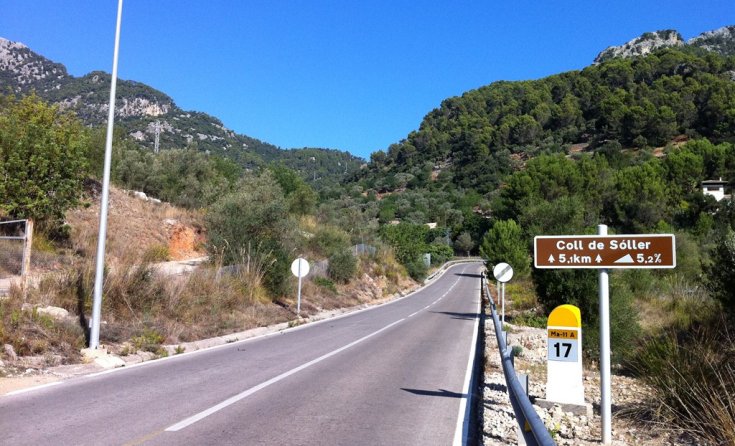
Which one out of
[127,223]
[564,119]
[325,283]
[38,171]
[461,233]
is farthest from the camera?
[564,119]

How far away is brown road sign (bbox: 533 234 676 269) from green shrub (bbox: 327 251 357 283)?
29.1 m

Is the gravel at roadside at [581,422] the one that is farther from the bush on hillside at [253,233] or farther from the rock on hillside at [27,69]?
the rock on hillside at [27,69]

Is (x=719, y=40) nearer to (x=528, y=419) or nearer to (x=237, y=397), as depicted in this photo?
(x=237, y=397)

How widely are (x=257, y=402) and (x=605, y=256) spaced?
4.93m

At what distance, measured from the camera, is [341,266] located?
35375 mm

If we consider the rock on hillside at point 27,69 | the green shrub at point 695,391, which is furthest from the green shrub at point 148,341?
the rock on hillside at point 27,69

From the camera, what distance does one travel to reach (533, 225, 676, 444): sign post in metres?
5.61

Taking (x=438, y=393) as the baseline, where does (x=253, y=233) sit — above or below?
above

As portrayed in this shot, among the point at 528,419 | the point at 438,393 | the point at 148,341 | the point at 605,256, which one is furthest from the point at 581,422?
the point at 148,341

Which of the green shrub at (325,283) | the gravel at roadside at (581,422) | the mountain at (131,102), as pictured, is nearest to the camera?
the gravel at roadside at (581,422)

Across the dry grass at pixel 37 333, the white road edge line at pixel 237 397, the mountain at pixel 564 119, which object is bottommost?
the white road edge line at pixel 237 397

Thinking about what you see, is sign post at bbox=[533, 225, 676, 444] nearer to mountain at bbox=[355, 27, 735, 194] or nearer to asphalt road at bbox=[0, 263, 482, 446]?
asphalt road at bbox=[0, 263, 482, 446]

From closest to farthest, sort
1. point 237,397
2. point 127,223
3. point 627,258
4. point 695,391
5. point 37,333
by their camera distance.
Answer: point 627,258
point 695,391
point 237,397
point 37,333
point 127,223

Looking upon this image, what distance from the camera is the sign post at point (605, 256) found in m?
5.61
